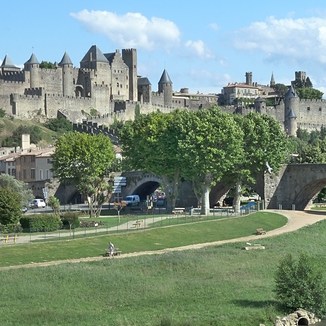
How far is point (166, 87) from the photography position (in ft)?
487

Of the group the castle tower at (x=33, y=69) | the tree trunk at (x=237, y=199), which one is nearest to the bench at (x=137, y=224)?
the tree trunk at (x=237, y=199)

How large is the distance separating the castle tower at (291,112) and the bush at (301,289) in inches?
4171

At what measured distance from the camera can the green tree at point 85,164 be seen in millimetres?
69188

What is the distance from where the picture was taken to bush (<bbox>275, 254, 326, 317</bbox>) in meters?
33.7

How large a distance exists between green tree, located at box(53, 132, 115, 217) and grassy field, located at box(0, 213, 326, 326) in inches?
833

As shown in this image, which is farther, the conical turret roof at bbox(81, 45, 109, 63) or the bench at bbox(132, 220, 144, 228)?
the conical turret roof at bbox(81, 45, 109, 63)

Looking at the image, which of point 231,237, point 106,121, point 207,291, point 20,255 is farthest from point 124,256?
point 106,121

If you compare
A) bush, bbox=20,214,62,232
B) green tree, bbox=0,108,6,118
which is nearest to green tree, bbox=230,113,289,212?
bush, bbox=20,214,62,232

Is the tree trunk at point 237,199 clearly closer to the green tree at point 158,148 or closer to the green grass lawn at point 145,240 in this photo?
the green grass lawn at point 145,240

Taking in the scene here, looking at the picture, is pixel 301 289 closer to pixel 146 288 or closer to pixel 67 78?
pixel 146 288

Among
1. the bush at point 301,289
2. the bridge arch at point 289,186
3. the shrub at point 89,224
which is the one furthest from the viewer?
the bridge arch at point 289,186

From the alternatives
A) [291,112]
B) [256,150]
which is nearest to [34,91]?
[291,112]

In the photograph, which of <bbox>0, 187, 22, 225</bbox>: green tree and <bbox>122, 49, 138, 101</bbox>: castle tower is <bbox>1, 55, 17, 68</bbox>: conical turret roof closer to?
<bbox>122, 49, 138, 101</bbox>: castle tower

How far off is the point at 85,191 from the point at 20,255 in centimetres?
2833
